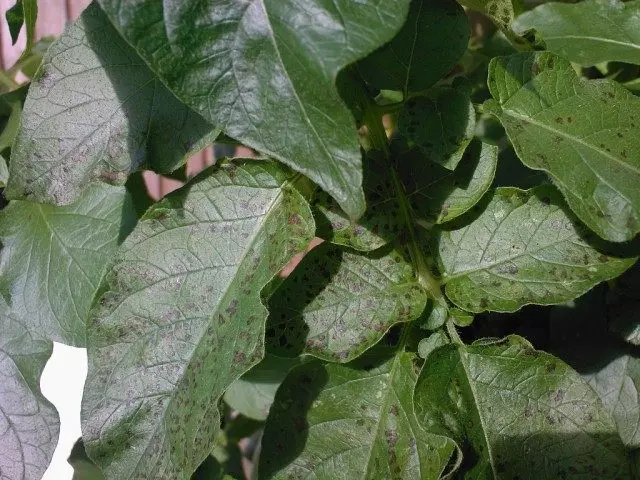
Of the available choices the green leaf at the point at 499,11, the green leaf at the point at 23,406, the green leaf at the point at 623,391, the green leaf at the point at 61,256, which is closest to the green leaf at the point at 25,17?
the green leaf at the point at 61,256

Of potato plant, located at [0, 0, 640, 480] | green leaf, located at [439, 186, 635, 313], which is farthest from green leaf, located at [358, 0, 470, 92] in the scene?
green leaf, located at [439, 186, 635, 313]

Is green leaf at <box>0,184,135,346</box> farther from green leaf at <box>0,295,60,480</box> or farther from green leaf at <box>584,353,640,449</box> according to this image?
green leaf at <box>584,353,640,449</box>

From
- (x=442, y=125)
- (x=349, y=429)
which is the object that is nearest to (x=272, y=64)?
(x=442, y=125)

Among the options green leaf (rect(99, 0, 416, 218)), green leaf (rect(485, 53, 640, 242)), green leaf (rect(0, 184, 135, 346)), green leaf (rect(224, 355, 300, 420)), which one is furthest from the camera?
green leaf (rect(224, 355, 300, 420))

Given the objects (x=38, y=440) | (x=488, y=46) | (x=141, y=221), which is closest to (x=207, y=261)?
(x=141, y=221)

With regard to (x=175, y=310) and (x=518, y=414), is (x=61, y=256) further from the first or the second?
(x=518, y=414)

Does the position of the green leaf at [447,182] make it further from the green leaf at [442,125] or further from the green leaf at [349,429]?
the green leaf at [349,429]
